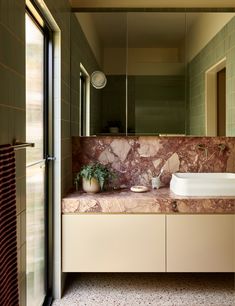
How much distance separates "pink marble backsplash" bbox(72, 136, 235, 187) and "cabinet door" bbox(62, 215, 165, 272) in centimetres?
65

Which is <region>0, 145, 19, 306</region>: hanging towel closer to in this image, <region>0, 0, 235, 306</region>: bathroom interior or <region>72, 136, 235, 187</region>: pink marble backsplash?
<region>0, 0, 235, 306</region>: bathroom interior

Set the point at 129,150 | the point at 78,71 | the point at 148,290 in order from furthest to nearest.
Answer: the point at 129,150 → the point at 78,71 → the point at 148,290

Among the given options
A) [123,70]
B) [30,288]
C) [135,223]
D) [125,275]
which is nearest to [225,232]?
[135,223]

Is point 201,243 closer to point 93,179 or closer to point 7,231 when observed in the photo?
point 93,179

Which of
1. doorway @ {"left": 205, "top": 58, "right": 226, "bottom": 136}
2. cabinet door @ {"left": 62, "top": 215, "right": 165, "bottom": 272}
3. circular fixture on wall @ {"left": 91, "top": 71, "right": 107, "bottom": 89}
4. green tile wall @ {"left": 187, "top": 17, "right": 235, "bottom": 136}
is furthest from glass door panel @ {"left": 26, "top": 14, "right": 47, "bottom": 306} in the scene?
doorway @ {"left": 205, "top": 58, "right": 226, "bottom": 136}

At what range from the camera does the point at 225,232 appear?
2.60 metres

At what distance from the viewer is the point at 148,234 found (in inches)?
Result: 103

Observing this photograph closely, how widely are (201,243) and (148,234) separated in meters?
0.42

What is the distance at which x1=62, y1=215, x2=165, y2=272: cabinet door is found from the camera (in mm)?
2604

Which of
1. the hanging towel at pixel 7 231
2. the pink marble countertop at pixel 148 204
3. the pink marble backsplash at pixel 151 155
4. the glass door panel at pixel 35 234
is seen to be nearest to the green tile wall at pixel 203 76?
the pink marble backsplash at pixel 151 155

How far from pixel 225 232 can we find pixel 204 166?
0.78 meters

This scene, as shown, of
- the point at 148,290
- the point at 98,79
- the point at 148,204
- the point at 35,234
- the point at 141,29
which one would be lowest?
the point at 148,290

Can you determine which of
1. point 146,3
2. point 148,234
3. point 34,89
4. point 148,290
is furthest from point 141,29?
point 148,290

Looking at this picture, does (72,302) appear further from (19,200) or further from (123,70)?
(123,70)
